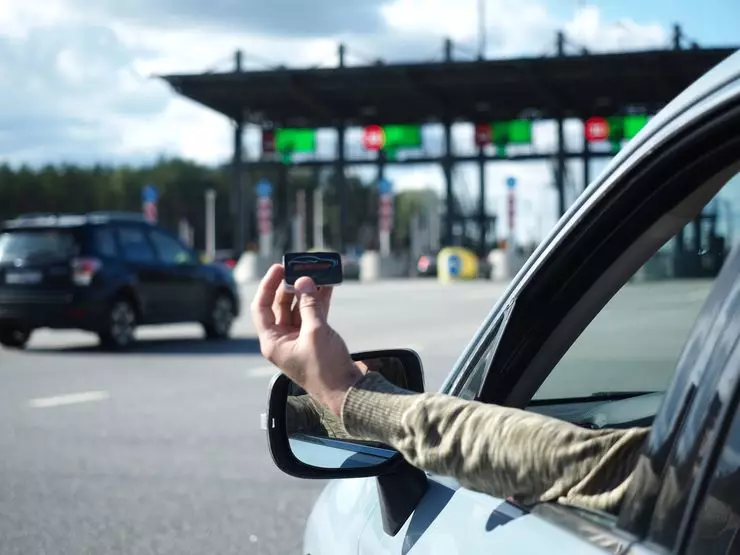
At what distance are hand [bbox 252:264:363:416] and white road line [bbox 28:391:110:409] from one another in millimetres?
8337

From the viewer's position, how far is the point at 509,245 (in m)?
52.8

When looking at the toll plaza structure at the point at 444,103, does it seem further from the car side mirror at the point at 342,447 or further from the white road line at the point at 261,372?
the car side mirror at the point at 342,447

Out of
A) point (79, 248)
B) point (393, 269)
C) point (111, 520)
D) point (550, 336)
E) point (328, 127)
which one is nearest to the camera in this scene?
point (550, 336)

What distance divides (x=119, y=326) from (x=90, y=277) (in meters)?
0.74

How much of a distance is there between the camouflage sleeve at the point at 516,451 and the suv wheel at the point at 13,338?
560 inches

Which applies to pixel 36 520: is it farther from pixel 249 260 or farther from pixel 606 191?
pixel 249 260

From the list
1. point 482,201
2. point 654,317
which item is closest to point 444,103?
point 482,201

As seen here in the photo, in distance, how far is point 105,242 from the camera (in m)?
15.0

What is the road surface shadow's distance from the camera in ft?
47.8

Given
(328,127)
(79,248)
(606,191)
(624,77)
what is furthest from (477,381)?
(328,127)

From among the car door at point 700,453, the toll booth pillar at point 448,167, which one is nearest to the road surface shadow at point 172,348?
the car door at point 700,453

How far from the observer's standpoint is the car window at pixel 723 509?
132 cm

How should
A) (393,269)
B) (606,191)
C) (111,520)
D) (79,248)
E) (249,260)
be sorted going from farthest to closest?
(393,269) < (249,260) < (79,248) < (111,520) < (606,191)

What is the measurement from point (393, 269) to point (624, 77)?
41.6ft
